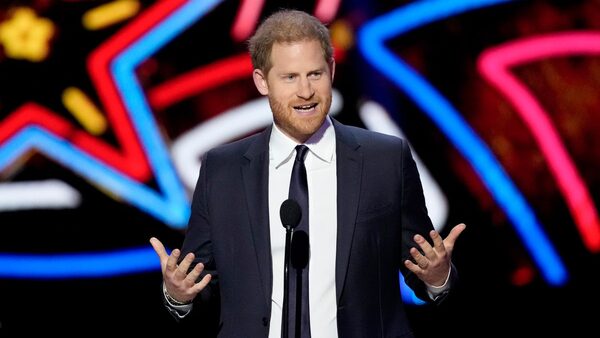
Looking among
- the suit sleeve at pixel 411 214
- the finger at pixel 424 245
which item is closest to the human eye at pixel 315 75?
the suit sleeve at pixel 411 214

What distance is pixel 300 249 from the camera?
66.0 inches

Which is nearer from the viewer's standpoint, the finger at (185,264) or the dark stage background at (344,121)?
the finger at (185,264)

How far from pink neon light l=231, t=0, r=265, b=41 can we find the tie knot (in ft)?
5.92

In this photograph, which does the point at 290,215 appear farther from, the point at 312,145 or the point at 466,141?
the point at 466,141

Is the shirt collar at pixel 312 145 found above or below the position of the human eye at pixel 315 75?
below

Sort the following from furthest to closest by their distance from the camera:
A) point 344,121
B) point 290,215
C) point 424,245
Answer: point 344,121 → point 424,245 → point 290,215

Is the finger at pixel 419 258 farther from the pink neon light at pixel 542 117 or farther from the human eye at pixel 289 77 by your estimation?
the pink neon light at pixel 542 117

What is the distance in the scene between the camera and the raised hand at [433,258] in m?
1.78

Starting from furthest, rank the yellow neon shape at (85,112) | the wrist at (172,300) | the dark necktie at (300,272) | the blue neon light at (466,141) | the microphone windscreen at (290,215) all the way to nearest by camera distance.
→ the yellow neon shape at (85,112)
the blue neon light at (466,141)
the wrist at (172,300)
the dark necktie at (300,272)
the microphone windscreen at (290,215)

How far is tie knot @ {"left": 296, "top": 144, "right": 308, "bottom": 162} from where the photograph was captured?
6.07 feet

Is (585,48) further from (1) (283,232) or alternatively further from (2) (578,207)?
(1) (283,232)

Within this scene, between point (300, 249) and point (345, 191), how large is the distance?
20cm

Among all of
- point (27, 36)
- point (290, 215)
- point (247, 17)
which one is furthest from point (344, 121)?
point (290, 215)

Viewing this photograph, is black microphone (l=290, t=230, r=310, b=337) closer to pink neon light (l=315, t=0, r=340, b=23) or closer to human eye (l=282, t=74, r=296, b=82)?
human eye (l=282, t=74, r=296, b=82)
